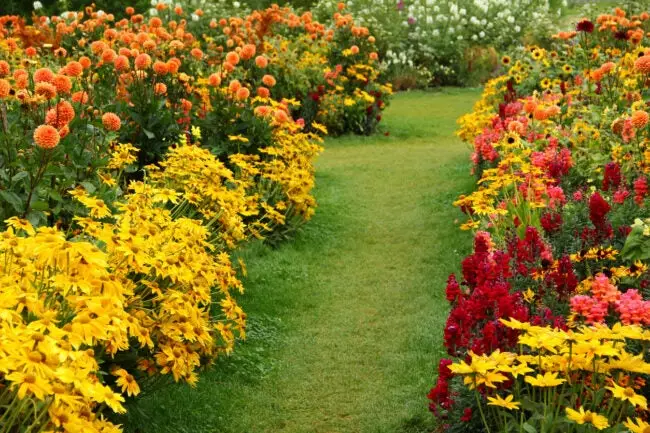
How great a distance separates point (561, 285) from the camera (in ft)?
12.4

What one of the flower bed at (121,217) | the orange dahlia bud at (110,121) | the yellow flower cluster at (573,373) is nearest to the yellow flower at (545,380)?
the yellow flower cluster at (573,373)

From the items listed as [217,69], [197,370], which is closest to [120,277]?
[197,370]

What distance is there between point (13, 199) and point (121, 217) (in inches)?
27.2

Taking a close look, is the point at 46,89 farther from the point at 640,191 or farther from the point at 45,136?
the point at 640,191

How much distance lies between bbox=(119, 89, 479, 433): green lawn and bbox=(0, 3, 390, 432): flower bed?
0.72 feet

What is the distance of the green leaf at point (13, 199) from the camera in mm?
4211

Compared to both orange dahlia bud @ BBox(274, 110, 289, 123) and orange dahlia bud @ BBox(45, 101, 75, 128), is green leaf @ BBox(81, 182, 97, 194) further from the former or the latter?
orange dahlia bud @ BBox(274, 110, 289, 123)

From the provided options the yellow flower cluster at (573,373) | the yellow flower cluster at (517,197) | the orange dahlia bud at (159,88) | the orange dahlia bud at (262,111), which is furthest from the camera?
the orange dahlia bud at (262,111)

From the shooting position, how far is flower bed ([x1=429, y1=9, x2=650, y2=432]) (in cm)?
290

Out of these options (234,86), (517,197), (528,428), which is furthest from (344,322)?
(528,428)

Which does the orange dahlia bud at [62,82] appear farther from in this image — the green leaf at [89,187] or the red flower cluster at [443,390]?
the red flower cluster at [443,390]

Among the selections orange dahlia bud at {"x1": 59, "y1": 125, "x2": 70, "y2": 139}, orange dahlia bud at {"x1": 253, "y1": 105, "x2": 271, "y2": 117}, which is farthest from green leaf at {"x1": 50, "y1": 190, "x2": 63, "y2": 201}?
orange dahlia bud at {"x1": 253, "y1": 105, "x2": 271, "y2": 117}

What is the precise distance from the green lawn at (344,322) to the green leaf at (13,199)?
1.09 m

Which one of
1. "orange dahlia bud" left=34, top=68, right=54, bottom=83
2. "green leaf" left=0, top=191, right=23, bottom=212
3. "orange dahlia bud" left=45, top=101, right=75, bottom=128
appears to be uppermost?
"orange dahlia bud" left=34, top=68, right=54, bottom=83
